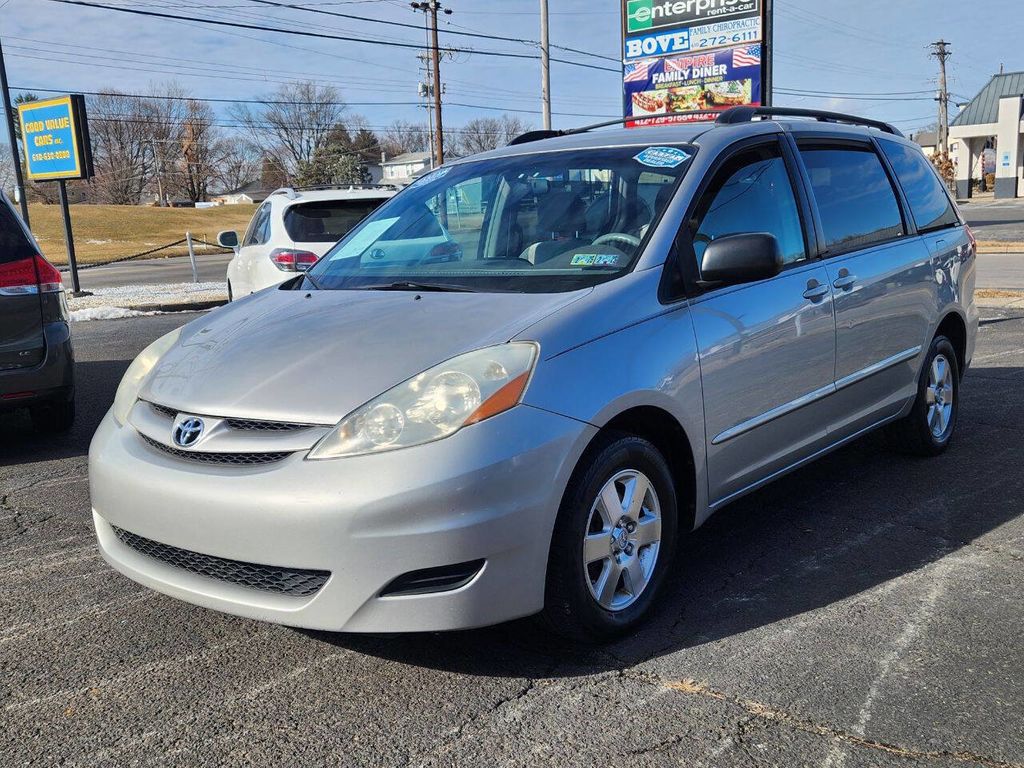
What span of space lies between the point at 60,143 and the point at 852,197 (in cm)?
1886

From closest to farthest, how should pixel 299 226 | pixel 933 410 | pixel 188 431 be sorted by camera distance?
pixel 188 431, pixel 933 410, pixel 299 226

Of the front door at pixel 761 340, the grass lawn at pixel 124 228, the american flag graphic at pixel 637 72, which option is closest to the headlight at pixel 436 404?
the front door at pixel 761 340

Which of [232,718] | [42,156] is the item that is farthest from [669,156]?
[42,156]

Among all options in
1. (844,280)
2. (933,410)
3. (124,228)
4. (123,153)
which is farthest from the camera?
(123,153)

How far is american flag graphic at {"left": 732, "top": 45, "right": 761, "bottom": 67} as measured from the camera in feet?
71.8

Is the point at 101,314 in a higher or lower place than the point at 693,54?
lower

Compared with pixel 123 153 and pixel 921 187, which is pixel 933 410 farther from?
pixel 123 153

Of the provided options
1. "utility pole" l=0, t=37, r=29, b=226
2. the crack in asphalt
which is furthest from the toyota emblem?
"utility pole" l=0, t=37, r=29, b=226

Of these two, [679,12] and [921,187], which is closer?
[921,187]

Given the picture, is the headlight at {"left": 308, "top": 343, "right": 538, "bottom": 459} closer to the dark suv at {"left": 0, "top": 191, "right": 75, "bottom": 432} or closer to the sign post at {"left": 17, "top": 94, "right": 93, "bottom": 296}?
the dark suv at {"left": 0, "top": 191, "right": 75, "bottom": 432}

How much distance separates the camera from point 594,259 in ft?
11.6

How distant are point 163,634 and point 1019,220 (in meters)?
39.2

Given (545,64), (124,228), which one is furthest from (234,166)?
(545,64)

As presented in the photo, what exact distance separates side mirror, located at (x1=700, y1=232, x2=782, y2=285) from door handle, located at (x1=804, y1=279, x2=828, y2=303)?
1.93 ft
